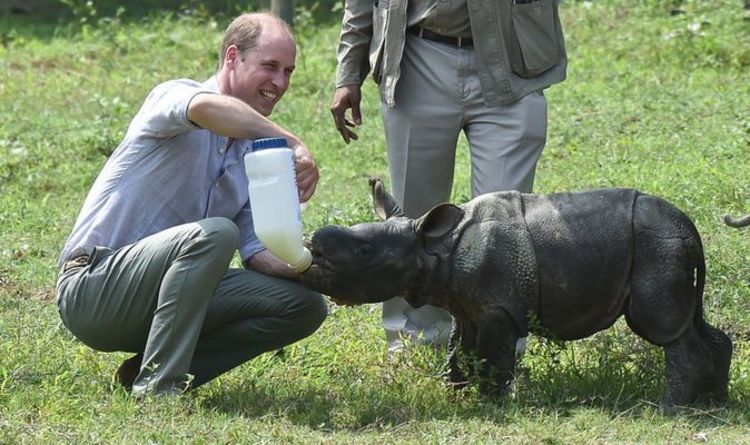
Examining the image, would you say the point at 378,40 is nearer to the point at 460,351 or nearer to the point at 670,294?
the point at 460,351

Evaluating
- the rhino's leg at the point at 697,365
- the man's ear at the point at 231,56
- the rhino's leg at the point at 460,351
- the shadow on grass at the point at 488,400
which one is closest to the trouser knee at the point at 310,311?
the shadow on grass at the point at 488,400

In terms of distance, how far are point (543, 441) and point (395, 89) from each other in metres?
1.73

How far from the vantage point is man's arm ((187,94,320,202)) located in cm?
494

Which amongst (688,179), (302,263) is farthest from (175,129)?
(688,179)

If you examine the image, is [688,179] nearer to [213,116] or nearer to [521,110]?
[521,110]

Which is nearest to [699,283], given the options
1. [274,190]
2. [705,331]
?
[705,331]

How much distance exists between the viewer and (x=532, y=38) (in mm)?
5668

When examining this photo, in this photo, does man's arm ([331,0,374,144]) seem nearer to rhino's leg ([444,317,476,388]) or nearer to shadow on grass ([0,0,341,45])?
rhino's leg ([444,317,476,388])

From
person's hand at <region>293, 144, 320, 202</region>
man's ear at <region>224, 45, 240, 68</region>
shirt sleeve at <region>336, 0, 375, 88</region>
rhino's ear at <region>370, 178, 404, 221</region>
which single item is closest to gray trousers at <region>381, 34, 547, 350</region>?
shirt sleeve at <region>336, 0, 375, 88</region>

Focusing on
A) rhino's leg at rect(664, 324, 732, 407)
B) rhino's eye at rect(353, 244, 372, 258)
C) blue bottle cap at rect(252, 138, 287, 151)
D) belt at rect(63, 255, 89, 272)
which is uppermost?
blue bottle cap at rect(252, 138, 287, 151)

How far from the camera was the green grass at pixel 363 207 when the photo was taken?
195 inches

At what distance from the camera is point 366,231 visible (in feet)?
16.8

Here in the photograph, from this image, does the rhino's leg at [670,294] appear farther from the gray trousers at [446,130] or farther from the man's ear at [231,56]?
the man's ear at [231,56]

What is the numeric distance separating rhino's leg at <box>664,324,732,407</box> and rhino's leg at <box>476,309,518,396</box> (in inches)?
22.2
